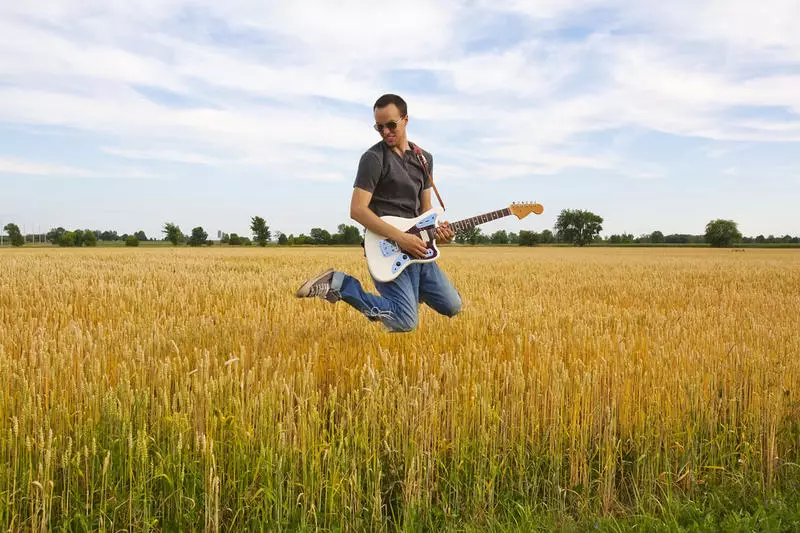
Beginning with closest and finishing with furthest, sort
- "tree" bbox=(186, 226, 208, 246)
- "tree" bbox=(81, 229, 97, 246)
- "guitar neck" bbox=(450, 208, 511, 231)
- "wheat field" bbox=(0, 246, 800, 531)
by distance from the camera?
"wheat field" bbox=(0, 246, 800, 531)
"guitar neck" bbox=(450, 208, 511, 231)
"tree" bbox=(81, 229, 97, 246)
"tree" bbox=(186, 226, 208, 246)

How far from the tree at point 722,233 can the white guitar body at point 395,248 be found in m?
109

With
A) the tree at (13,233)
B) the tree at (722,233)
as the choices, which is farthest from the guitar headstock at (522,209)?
the tree at (13,233)

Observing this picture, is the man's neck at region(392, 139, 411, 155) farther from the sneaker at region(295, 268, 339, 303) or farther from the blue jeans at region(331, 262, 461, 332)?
the sneaker at region(295, 268, 339, 303)

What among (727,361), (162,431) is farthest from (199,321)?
(727,361)

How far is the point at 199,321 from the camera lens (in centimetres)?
616

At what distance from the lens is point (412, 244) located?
4.85 meters

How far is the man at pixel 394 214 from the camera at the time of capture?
4.84m

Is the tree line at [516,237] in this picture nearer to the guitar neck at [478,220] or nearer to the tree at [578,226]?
the tree at [578,226]

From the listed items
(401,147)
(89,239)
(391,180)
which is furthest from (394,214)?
(89,239)

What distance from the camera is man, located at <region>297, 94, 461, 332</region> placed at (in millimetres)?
4844

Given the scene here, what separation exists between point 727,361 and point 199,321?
5.22 m

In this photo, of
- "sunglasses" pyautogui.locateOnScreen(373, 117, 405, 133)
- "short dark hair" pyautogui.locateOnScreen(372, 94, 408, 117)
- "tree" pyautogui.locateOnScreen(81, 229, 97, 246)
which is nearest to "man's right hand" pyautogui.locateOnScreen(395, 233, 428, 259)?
"sunglasses" pyautogui.locateOnScreen(373, 117, 405, 133)

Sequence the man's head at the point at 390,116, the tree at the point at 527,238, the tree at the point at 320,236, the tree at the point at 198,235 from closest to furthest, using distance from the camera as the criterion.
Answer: the man's head at the point at 390,116, the tree at the point at 320,236, the tree at the point at 527,238, the tree at the point at 198,235

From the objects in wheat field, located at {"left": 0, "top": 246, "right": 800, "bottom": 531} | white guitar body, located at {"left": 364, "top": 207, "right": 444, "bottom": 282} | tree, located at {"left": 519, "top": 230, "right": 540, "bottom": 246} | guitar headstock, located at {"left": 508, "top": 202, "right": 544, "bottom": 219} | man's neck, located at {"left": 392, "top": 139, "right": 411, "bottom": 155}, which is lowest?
wheat field, located at {"left": 0, "top": 246, "right": 800, "bottom": 531}
